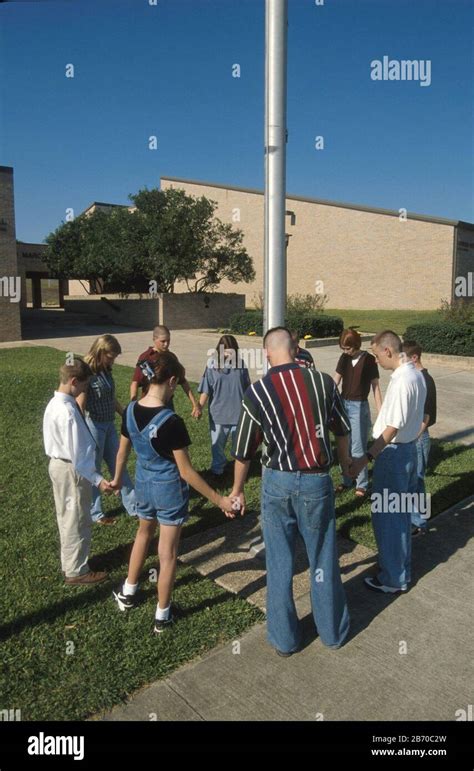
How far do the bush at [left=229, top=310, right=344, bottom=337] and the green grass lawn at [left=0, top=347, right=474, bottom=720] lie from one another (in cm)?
1448

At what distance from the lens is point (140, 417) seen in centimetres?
354

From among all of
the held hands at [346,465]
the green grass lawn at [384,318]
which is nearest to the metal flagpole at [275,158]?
the held hands at [346,465]

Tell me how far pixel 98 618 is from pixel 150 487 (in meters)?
1.03

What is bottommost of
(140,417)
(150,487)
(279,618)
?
(279,618)

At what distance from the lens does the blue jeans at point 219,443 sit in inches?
252

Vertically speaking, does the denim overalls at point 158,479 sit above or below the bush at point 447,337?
below

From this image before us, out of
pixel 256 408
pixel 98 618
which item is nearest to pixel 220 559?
pixel 98 618

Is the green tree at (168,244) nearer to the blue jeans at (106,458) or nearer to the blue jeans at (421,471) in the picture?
the blue jeans at (106,458)

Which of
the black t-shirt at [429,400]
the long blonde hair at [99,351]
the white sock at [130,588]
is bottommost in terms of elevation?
the white sock at [130,588]

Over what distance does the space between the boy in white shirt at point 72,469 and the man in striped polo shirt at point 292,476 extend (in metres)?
1.25

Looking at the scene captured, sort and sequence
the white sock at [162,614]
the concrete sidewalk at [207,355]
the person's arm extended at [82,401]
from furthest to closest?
the concrete sidewalk at [207,355], the person's arm extended at [82,401], the white sock at [162,614]

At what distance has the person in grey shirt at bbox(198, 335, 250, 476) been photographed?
6.25m
